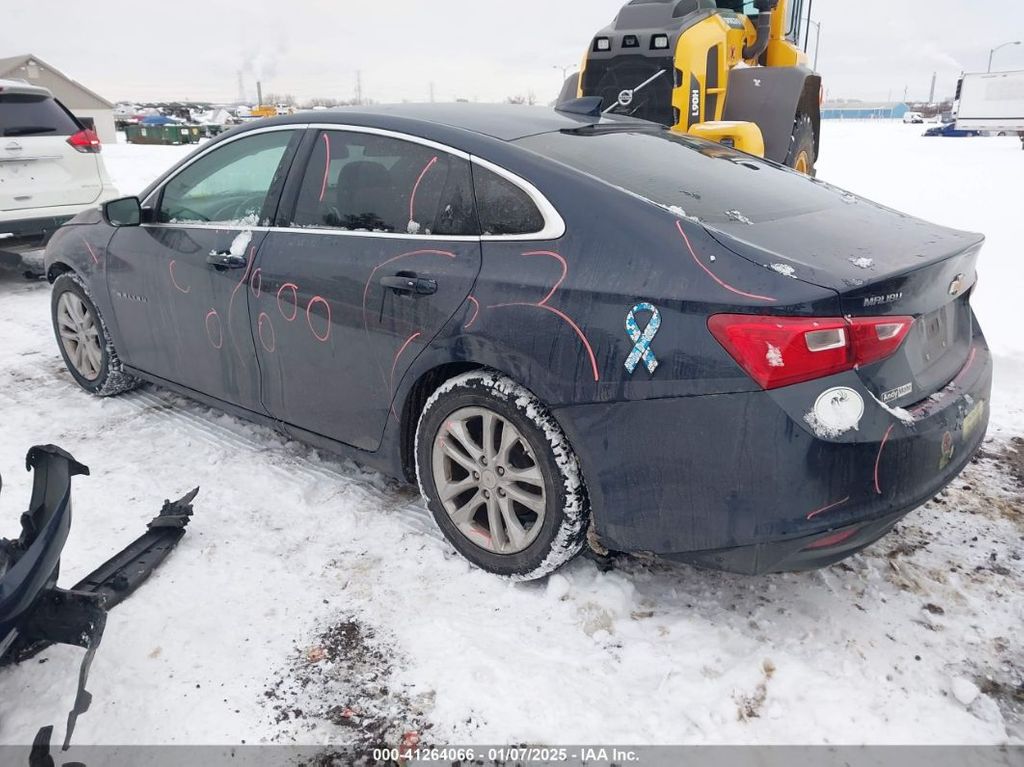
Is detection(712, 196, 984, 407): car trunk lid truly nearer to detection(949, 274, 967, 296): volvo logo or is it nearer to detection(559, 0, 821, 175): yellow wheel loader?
detection(949, 274, 967, 296): volvo logo

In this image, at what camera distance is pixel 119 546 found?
9.94 feet

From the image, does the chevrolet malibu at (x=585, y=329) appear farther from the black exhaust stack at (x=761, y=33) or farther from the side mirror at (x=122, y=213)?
the black exhaust stack at (x=761, y=33)

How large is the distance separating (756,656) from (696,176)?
1689mm

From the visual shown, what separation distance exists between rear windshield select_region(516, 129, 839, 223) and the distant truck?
41.6 m

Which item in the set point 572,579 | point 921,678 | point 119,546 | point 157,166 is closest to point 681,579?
point 572,579

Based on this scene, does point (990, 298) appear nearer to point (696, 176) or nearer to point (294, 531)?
point (696, 176)

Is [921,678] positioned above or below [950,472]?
below

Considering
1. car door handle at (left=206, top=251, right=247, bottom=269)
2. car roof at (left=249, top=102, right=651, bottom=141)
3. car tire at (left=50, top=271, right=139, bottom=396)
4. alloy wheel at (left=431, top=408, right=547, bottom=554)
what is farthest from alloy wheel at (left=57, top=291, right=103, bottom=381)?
alloy wheel at (left=431, top=408, right=547, bottom=554)

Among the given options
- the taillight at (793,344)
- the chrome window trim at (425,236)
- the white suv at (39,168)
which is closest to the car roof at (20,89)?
the white suv at (39,168)

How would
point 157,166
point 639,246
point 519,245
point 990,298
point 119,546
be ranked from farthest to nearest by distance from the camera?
point 157,166 < point 990,298 < point 119,546 < point 519,245 < point 639,246

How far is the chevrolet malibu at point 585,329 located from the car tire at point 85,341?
104 cm

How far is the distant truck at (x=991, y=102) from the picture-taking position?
36.4 meters

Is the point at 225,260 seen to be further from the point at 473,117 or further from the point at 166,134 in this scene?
the point at 166,134

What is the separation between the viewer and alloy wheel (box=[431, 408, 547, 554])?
2607mm
